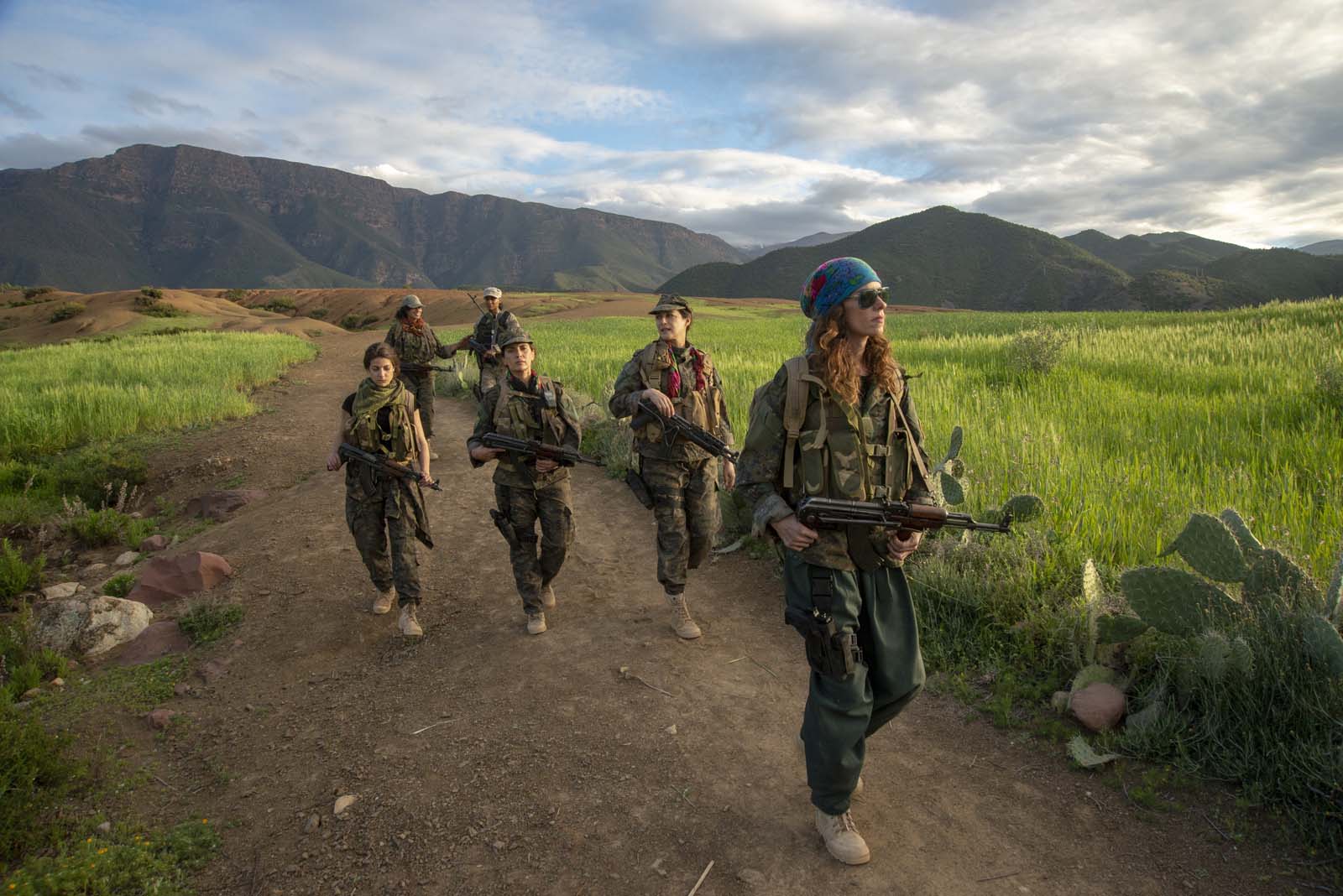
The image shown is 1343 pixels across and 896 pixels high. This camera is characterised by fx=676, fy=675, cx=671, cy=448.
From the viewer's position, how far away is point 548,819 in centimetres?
316

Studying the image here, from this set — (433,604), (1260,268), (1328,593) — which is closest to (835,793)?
(1328,593)

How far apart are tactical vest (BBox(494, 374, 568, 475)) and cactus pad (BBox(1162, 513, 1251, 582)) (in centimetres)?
383

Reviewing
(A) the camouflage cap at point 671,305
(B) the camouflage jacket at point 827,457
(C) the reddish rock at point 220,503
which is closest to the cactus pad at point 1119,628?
(B) the camouflage jacket at point 827,457

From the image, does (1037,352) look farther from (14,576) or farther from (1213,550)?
(14,576)

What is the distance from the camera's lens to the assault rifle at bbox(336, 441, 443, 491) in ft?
16.7

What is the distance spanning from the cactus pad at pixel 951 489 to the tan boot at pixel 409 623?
4.15 m

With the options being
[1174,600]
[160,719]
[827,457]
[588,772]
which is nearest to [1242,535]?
[1174,600]

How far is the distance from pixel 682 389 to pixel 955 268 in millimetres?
137827

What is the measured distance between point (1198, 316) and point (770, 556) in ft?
79.9

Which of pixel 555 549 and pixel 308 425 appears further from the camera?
pixel 308 425

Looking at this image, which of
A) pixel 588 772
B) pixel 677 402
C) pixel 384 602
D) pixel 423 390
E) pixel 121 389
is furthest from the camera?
pixel 121 389

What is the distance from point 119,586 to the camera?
614 centimetres

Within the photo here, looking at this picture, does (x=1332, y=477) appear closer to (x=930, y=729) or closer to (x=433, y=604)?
(x=930, y=729)

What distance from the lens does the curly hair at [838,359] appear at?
2625 mm
